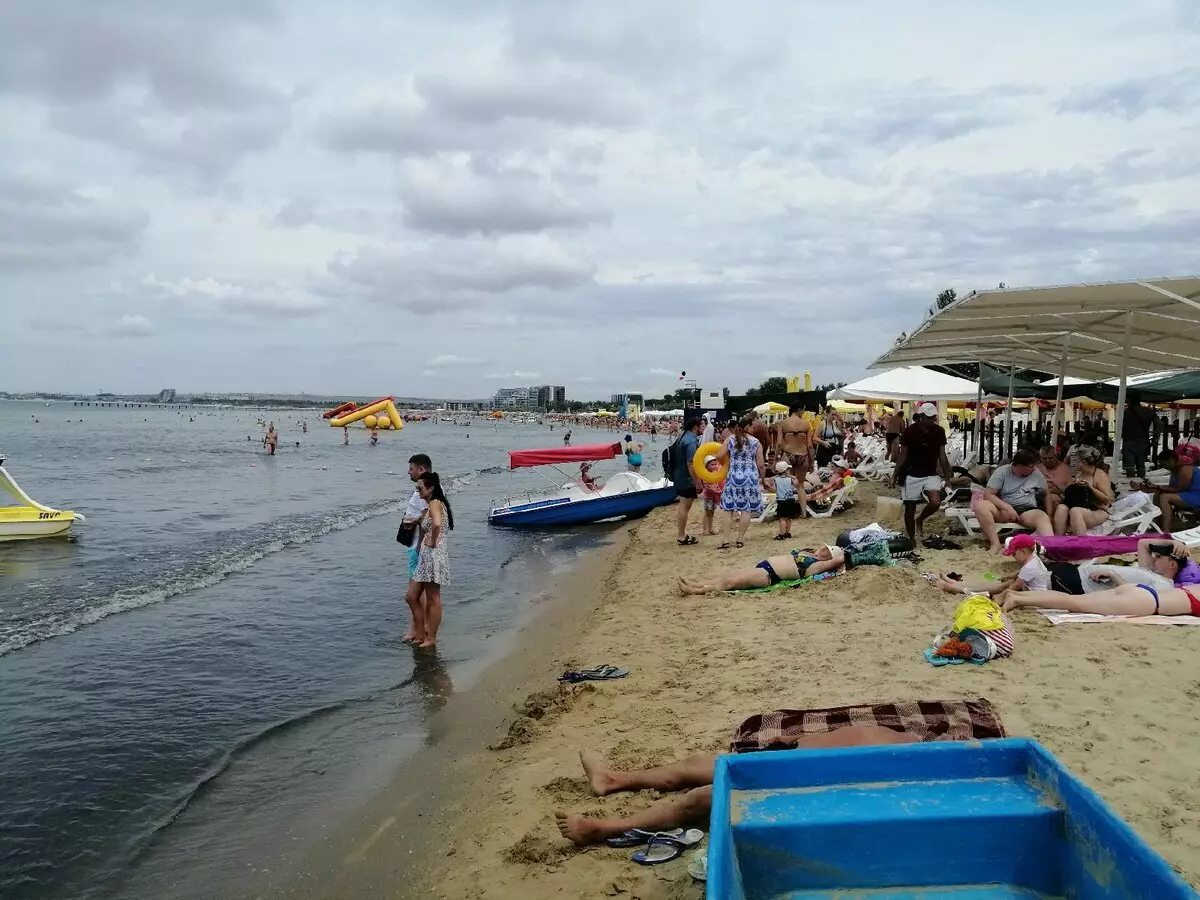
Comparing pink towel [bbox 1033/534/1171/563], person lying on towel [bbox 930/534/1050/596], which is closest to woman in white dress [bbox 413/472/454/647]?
person lying on towel [bbox 930/534/1050/596]

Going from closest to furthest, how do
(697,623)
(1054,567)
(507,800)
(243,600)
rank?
1. (507,800)
2. (1054,567)
3. (697,623)
4. (243,600)

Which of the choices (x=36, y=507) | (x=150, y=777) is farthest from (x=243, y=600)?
(x=36, y=507)

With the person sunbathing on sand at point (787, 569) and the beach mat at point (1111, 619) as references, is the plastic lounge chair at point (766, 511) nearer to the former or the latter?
the person sunbathing on sand at point (787, 569)

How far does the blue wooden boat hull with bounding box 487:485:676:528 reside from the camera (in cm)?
1723

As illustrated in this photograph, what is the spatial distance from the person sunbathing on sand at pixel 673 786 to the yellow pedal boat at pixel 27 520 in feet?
46.9

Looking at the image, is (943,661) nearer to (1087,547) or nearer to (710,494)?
(1087,547)

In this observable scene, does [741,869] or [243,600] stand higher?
[741,869]

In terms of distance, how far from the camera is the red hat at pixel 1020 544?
6754mm

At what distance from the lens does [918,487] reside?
28.7 ft

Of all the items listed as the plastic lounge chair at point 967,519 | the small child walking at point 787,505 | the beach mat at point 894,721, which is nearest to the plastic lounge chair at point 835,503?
the small child walking at point 787,505

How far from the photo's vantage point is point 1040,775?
95.5 inches

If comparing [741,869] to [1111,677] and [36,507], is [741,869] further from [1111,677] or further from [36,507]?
[36,507]

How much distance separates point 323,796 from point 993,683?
4.13m

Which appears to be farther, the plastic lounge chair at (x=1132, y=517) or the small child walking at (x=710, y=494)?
the small child walking at (x=710, y=494)
